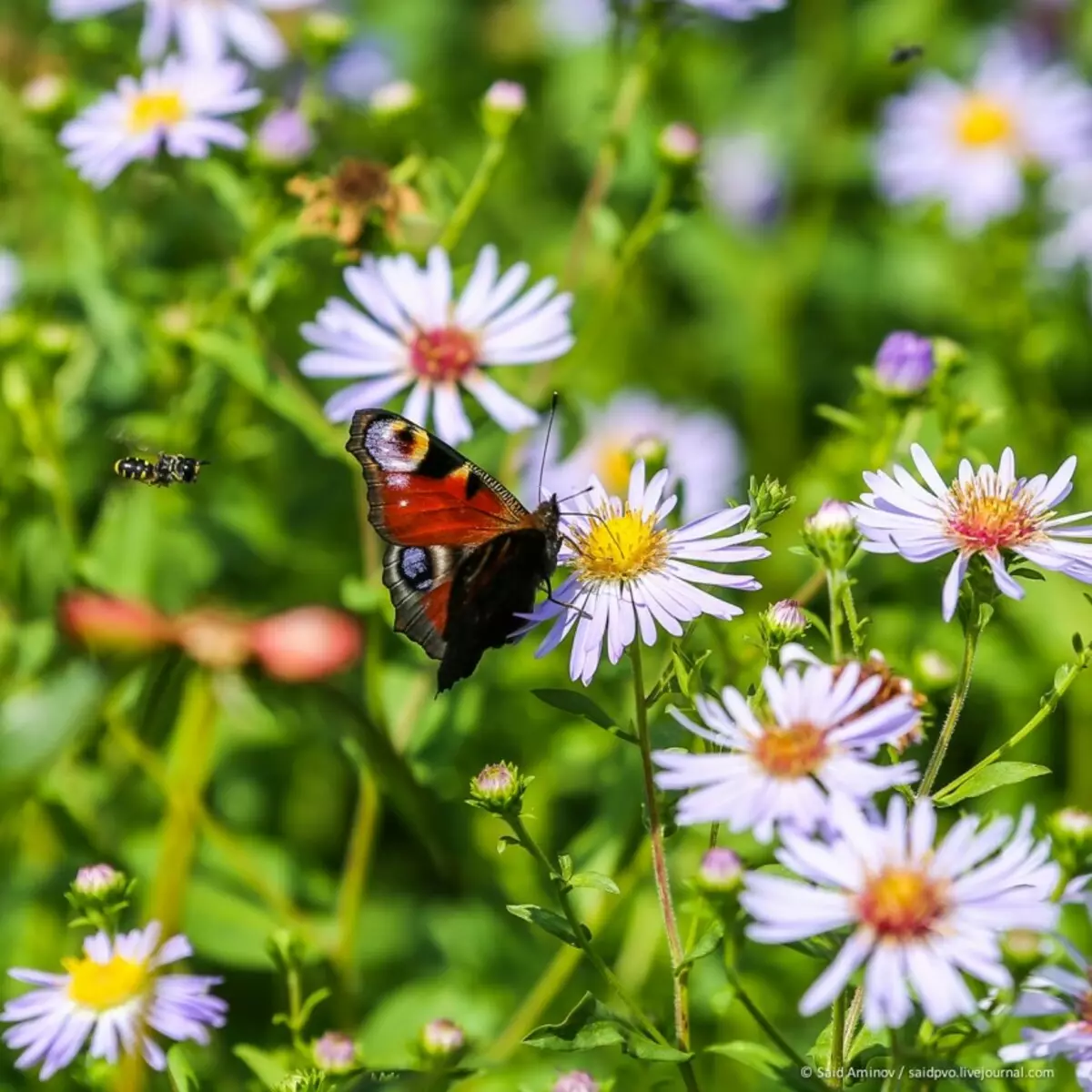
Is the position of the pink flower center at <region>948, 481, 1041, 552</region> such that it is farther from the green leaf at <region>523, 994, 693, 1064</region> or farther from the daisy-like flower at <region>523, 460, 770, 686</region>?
the green leaf at <region>523, 994, 693, 1064</region>

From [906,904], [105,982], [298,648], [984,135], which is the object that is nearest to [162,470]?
[298,648]

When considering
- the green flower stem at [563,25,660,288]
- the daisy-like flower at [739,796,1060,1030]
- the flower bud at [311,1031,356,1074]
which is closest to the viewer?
the daisy-like flower at [739,796,1060,1030]

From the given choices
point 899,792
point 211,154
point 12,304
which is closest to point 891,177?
point 211,154

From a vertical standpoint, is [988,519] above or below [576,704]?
above

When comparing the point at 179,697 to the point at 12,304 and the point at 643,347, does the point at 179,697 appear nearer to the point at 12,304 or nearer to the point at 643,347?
the point at 12,304

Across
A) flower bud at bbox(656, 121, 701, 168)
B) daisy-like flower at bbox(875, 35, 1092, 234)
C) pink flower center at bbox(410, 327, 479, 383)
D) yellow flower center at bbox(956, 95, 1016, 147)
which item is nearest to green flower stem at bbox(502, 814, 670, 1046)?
pink flower center at bbox(410, 327, 479, 383)

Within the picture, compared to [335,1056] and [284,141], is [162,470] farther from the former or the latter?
[335,1056]

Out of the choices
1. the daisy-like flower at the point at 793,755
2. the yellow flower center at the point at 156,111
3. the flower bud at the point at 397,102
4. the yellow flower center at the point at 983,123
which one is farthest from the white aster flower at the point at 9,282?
the yellow flower center at the point at 983,123
